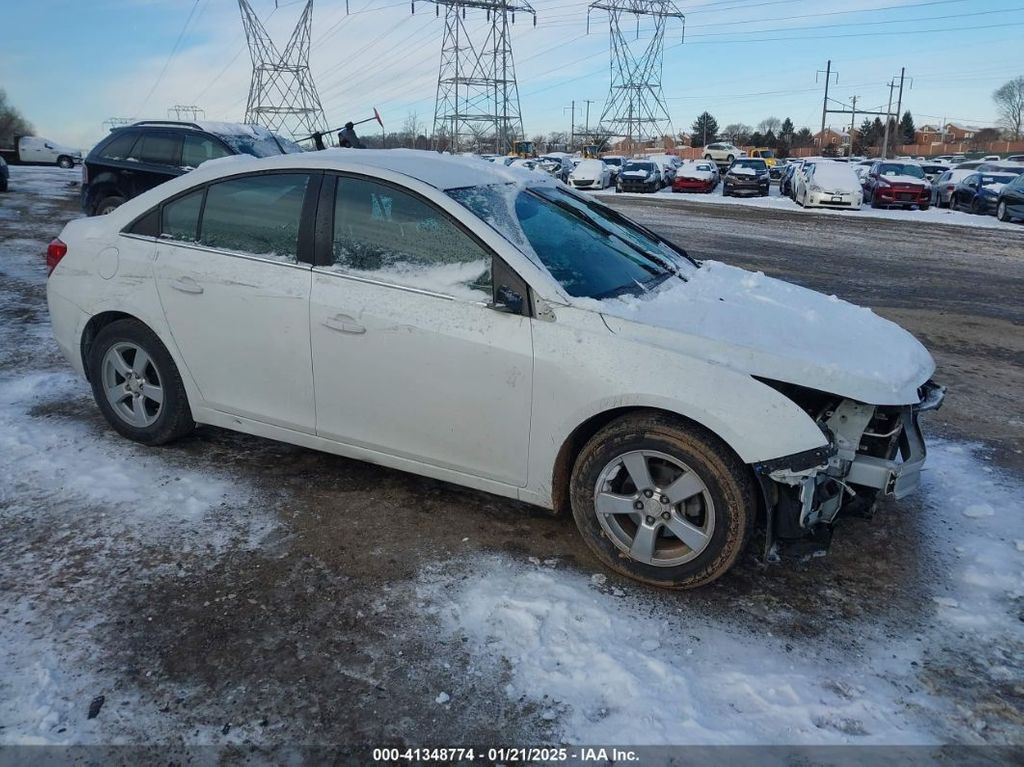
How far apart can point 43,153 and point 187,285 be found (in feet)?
160

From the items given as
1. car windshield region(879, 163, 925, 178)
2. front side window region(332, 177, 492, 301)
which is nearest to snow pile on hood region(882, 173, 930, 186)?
car windshield region(879, 163, 925, 178)

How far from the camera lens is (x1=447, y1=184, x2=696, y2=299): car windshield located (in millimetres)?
3551

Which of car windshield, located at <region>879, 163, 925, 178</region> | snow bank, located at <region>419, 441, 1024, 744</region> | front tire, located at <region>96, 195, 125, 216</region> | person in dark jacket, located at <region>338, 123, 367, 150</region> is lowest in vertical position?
snow bank, located at <region>419, 441, 1024, 744</region>

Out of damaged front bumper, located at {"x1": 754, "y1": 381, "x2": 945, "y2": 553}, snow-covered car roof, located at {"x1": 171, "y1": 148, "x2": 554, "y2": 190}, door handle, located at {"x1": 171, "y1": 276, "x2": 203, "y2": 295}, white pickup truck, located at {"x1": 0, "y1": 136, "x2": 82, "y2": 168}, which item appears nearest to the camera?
damaged front bumper, located at {"x1": 754, "y1": 381, "x2": 945, "y2": 553}

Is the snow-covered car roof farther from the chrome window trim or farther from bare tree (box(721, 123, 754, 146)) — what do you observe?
bare tree (box(721, 123, 754, 146))

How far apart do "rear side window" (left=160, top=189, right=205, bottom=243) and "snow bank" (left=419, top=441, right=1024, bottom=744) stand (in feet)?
7.55

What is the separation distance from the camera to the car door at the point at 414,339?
3.36 m

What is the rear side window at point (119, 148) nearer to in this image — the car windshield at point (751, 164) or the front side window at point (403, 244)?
the front side window at point (403, 244)

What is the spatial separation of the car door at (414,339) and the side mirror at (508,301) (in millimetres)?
22

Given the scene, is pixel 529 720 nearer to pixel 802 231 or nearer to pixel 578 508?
pixel 578 508

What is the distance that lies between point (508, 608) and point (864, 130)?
10293cm

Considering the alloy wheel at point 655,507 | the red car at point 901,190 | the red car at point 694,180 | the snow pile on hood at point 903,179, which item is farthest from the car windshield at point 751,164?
the alloy wheel at point 655,507

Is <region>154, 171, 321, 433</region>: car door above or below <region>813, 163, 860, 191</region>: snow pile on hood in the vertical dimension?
below

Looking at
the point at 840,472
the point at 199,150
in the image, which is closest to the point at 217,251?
the point at 840,472
